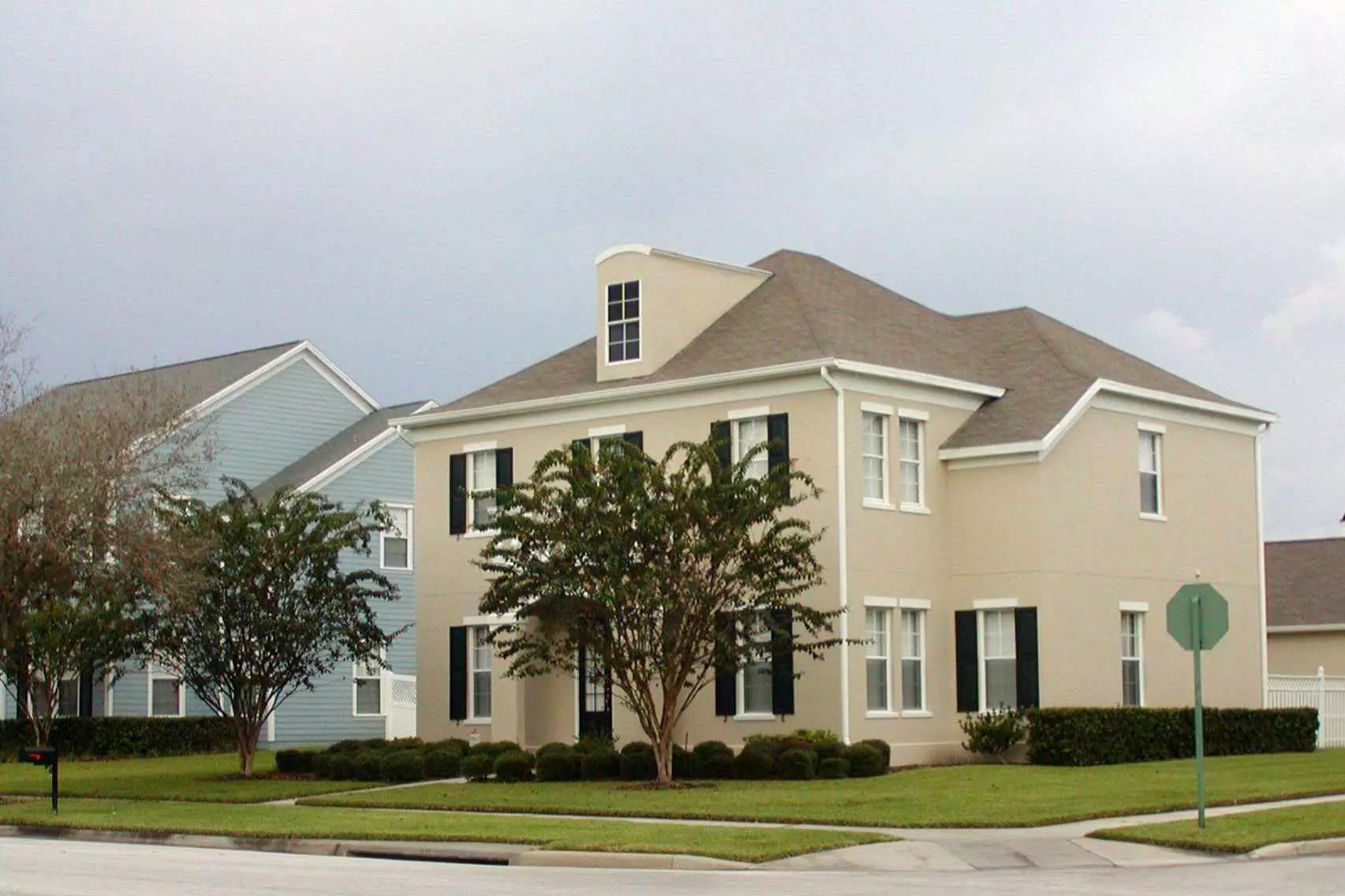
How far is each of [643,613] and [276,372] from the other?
24.4 m

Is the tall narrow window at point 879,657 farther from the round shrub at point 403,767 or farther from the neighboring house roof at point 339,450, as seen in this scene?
the neighboring house roof at point 339,450

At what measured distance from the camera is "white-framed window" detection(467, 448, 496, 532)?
3744 centimetres

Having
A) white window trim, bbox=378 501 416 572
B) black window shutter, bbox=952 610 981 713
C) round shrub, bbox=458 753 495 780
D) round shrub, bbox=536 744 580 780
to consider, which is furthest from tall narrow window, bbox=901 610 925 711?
white window trim, bbox=378 501 416 572

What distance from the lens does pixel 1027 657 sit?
3303cm

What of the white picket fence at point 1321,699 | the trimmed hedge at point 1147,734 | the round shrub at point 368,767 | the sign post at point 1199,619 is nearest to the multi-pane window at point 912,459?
the trimmed hedge at point 1147,734

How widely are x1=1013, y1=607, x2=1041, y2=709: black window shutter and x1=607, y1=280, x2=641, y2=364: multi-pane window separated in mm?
8509

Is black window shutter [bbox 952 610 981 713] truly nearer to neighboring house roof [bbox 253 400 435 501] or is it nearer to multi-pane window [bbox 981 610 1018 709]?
multi-pane window [bbox 981 610 1018 709]

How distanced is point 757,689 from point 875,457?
4.45 m

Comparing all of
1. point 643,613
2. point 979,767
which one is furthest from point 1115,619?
point 643,613

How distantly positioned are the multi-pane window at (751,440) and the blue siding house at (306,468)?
43.7 ft

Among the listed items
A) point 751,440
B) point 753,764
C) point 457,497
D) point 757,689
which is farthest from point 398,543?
point 753,764

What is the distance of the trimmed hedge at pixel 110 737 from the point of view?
4316 cm

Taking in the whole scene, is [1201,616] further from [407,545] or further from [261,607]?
[407,545]

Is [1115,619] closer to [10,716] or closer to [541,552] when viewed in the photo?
[541,552]
